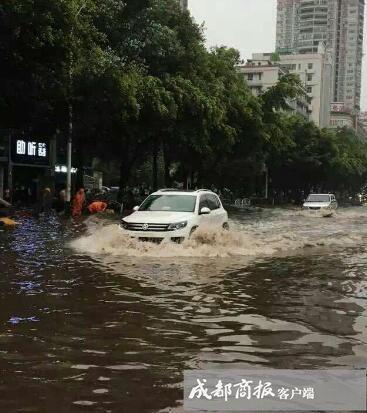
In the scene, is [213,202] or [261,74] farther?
[261,74]

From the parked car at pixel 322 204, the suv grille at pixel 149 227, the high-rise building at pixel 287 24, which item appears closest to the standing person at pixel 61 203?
the suv grille at pixel 149 227

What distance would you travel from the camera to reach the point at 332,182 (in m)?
84.7

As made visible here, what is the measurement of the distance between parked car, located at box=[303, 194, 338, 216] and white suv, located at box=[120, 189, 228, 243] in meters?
23.8

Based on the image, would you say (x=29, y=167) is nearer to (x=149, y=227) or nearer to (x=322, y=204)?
(x=322, y=204)

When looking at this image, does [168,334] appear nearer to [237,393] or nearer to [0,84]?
[237,393]

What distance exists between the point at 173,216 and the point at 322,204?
90.5ft

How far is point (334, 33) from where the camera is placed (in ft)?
568

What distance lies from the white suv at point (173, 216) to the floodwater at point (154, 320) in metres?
0.34

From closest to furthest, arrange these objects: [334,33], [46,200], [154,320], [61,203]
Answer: [154,320] < [46,200] < [61,203] < [334,33]

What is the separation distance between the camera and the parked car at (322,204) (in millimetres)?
39156

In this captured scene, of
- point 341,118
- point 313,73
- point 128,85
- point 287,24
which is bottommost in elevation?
point 128,85

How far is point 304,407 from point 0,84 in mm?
18676

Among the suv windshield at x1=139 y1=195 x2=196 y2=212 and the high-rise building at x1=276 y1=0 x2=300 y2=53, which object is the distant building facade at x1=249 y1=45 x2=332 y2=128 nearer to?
the high-rise building at x1=276 y1=0 x2=300 y2=53

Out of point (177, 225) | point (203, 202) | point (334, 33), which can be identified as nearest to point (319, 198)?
point (203, 202)
